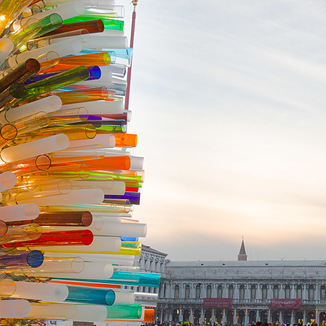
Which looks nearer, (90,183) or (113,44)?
(90,183)

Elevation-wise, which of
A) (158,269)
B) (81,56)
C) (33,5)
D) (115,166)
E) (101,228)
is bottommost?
(101,228)

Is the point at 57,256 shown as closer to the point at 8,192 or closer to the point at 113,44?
the point at 8,192

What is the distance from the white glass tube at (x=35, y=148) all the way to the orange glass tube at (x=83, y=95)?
381 mm

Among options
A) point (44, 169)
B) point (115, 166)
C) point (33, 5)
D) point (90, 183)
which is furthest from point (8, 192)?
point (33, 5)

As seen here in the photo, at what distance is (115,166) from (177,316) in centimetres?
9072

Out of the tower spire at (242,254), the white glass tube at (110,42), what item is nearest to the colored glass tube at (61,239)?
the white glass tube at (110,42)

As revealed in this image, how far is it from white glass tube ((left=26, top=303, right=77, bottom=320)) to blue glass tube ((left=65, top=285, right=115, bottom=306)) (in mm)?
46

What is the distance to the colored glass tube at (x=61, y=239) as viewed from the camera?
3.06 metres

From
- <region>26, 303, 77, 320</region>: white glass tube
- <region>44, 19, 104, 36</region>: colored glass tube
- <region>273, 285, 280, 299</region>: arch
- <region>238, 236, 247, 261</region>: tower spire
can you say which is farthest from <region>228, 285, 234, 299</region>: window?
<region>44, 19, 104, 36</region>: colored glass tube

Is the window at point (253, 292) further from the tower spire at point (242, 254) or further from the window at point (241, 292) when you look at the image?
the tower spire at point (242, 254)

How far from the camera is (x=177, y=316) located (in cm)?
9156

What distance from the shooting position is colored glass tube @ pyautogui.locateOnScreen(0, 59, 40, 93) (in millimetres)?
2852

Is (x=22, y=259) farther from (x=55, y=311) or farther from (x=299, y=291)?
(x=299, y=291)

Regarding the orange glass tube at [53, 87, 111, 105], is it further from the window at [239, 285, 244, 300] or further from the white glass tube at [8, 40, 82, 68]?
the window at [239, 285, 244, 300]
